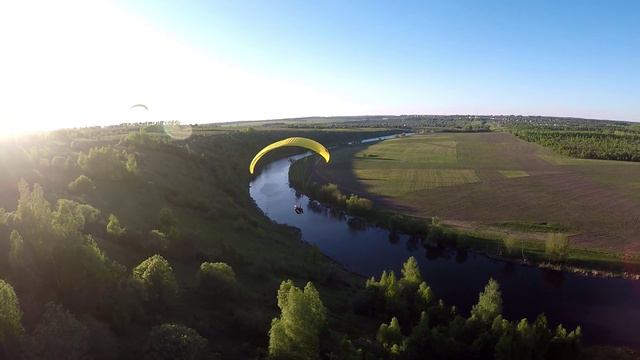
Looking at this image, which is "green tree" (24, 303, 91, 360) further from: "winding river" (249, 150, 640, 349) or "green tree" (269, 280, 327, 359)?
"winding river" (249, 150, 640, 349)

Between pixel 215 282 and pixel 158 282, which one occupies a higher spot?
pixel 158 282

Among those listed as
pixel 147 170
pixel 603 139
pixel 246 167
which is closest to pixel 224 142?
pixel 246 167

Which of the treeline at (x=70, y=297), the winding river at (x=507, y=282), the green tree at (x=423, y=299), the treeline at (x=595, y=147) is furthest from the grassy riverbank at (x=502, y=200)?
the treeline at (x=70, y=297)

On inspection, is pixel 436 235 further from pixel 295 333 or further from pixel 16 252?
pixel 16 252

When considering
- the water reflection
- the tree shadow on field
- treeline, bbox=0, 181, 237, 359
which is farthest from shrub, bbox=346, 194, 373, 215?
treeline, bbox=0, 181, 237, 359

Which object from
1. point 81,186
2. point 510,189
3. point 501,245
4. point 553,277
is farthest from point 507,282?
point 510,189
